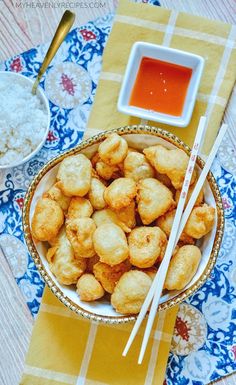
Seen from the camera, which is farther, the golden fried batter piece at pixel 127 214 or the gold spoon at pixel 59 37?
the gold spoon at pixel 59 37

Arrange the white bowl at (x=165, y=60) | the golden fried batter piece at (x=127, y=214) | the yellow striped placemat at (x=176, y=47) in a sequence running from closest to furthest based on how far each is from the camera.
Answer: the golden fried batter piece at (x=127, y=214) → the white bowl at (x=165, y=60) → the yellow striped placemat at (x=176, y=47)

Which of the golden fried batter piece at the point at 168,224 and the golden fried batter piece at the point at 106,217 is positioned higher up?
the golden fried batter piece at the point at 168,224

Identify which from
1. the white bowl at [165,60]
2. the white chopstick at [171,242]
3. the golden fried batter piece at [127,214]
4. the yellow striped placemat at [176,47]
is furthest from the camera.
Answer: the yellow striped placemat at [176,47]

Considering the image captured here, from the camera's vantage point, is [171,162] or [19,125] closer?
[171,162]

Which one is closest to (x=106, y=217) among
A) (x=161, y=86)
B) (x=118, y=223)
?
(x=118, y=223)

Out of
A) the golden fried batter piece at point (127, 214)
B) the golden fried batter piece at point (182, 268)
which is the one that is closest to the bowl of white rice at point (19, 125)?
the golden fried batter piece at point (127, 214)

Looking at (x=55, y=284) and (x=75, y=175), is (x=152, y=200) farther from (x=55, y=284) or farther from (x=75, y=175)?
(x=55, y=284)

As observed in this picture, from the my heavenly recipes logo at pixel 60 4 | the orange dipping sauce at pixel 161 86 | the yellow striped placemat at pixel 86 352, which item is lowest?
the yellow striped placemat at pixel 86 352

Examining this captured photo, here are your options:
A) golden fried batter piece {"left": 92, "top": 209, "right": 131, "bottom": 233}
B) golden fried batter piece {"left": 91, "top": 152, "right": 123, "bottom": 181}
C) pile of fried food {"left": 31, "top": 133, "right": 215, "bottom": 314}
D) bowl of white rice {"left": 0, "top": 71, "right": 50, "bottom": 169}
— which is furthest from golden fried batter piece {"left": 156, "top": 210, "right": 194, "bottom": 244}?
bowl of white rice {"left": 0, "top": 71, "right": 50, "bottom": 169}

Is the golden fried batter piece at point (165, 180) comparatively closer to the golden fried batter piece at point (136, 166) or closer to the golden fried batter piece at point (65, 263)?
the golden fried batter piece at point (136, 166)
